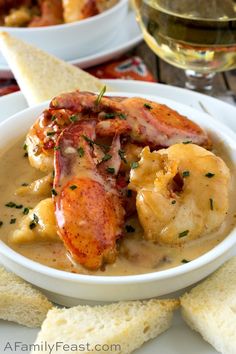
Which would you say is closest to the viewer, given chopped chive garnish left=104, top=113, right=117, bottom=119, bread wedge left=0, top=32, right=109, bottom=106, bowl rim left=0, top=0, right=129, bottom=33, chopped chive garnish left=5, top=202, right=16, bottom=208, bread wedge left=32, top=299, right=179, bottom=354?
bread wedge left=32, top=299, right=179, bottom=354

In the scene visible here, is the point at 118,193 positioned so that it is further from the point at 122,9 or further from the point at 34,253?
the point at 122,9

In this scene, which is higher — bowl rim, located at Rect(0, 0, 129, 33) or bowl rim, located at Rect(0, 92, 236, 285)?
bowl rim, located at Rect(0, 92, 236, 285)

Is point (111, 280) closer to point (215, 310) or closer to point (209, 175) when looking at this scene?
point (215, 310)

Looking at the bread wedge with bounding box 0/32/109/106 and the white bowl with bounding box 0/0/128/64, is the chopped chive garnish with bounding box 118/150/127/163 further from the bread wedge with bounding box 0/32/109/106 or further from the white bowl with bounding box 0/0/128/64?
the white bowl with bounding box 0/0/128/64

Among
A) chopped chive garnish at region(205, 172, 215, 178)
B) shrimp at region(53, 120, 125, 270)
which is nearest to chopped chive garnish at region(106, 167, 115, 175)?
shrimp at region(53, 120, 125, 270)

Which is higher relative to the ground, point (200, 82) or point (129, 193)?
point (129, 193)

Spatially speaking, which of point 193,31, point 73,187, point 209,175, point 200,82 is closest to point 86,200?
→ point 73,187
